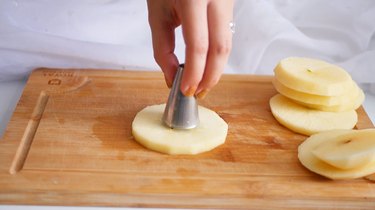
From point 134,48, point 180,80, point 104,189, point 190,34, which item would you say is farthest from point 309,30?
point 104,189

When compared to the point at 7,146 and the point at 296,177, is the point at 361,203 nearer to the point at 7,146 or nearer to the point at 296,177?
the point at 296,177

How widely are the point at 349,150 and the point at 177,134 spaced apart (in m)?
0.38

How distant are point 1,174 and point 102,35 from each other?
71cm

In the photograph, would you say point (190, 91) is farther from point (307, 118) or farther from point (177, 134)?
point (307, 118)

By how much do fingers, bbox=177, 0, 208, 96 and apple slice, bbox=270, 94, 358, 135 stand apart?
33cm

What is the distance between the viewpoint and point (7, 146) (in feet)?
4.12

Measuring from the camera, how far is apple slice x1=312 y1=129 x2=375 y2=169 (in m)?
1.17

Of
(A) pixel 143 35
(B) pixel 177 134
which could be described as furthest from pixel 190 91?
(A) pixel 143 35

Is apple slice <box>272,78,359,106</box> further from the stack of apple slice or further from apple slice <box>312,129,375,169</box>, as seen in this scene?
apple slice <box>312,129,375,169</box>

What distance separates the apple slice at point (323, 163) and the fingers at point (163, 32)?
0.35 m

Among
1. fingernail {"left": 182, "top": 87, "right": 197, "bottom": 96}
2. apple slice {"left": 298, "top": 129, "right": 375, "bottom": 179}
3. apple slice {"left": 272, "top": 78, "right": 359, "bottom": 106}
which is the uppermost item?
fingernail {"left": 182, "top": 87, "right": 197, "bottom": 96}

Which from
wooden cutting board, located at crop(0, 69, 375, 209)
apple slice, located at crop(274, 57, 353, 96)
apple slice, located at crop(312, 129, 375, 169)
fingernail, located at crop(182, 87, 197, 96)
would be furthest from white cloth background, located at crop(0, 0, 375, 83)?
apple slice, located at crop(312, 129, 375, 169)

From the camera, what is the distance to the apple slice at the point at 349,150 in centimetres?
117

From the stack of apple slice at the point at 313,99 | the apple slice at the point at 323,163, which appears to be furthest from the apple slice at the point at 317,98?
the apple slice at the point at 323,163
